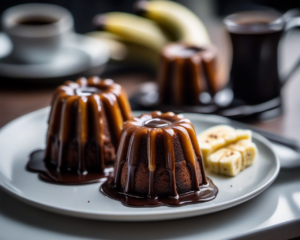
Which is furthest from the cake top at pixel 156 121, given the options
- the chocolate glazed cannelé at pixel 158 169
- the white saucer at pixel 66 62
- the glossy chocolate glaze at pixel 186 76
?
the white saucer at pixel 66 62

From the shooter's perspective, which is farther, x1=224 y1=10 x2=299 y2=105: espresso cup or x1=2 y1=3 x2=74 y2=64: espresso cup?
x1=2 y1=3 x2=74 y2=64: espresso cup

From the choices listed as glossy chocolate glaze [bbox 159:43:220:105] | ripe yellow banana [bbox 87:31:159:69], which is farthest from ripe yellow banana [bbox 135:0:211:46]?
glossy chocolate glaze [bbox 159:43:220:105]

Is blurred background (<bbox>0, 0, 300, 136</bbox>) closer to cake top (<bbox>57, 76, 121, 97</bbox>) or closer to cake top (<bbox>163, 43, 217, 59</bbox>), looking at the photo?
cake top (<bbox>163, 43, 217, 59</bbox>)

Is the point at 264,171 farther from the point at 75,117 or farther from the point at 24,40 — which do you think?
the point at 24,40

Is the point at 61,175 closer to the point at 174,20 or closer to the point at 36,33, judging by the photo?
the point at 36,33

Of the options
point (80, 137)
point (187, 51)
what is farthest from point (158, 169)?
point (187, 51)

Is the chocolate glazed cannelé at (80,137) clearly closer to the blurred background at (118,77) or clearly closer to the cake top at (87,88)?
the cake top at (87,88)
